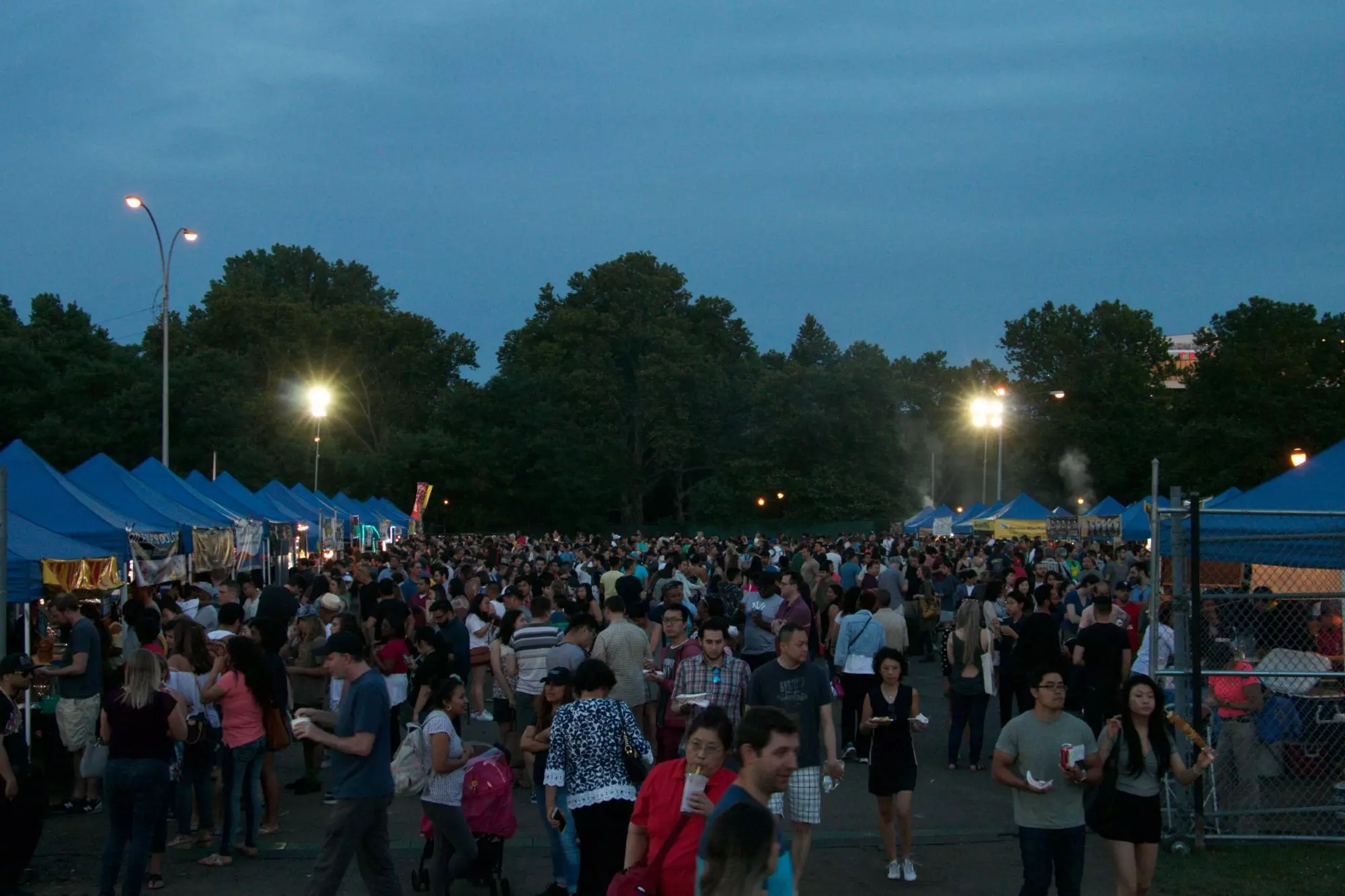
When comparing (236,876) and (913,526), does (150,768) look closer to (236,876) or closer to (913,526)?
(236,876)

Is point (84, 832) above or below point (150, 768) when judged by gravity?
below

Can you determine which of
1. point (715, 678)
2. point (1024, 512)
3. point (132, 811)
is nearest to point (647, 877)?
point (715, 678)

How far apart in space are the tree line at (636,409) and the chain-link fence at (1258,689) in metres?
35.7

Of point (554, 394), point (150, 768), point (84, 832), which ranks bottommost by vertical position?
point (84, 832)

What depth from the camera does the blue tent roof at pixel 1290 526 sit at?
29.1ft

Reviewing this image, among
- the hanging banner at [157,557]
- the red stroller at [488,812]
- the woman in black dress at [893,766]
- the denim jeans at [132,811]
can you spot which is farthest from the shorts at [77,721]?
the woman in black dress at [893,766]

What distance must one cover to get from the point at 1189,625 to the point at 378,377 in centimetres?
7226

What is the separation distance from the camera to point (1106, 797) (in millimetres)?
6121

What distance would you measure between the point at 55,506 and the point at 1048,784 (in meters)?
12.9

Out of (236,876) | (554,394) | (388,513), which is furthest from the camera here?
(554,394)

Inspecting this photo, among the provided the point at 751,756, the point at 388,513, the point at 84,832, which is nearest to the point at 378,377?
the point at 388,513

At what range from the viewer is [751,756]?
4.06m

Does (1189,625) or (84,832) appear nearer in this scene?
(1189,625)

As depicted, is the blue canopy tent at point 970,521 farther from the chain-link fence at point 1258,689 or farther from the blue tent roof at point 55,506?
the chain-link fence at point 1258,689
